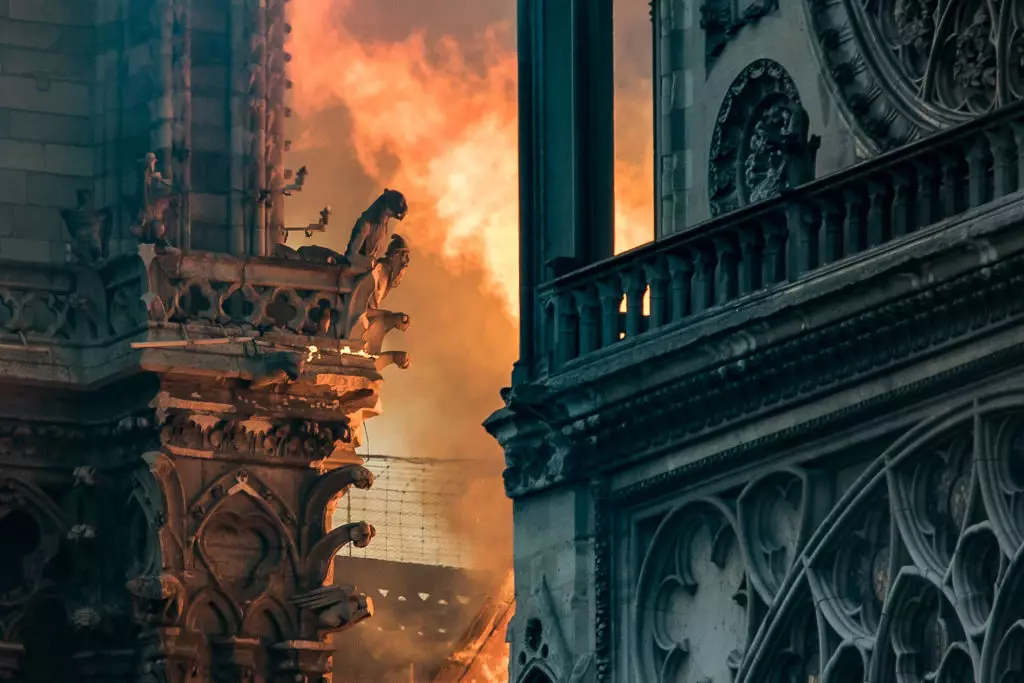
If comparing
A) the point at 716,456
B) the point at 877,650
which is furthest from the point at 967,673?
the point at 716,456

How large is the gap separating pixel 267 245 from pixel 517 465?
38.8 ft

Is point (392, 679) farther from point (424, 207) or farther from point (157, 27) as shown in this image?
point (157, 27)

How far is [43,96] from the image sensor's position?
37.8m

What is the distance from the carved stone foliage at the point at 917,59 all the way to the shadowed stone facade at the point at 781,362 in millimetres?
19

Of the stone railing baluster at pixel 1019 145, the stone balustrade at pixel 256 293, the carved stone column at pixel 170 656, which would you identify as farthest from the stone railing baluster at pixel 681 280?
the carved stone column at pixel 170 656

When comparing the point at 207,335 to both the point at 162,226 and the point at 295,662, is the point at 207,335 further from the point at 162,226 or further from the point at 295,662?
the point at 295,662

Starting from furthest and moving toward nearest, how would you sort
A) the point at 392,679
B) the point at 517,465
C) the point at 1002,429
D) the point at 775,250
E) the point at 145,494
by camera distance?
1. the point at 392,679
2. the point at 145,494
3. the point at 517,465
4. the point at 775,250
5. the point at 1002,429

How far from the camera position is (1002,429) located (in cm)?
2128

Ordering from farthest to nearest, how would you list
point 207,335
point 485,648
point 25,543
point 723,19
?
1. point 485,648
2. point 25,543
3. point 207,335
4. point 723,19

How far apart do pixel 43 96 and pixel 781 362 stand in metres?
16.1

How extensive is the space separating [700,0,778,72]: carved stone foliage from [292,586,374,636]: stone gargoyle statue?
38.3 feet

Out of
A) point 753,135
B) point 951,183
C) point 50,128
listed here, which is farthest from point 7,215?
point 951,183

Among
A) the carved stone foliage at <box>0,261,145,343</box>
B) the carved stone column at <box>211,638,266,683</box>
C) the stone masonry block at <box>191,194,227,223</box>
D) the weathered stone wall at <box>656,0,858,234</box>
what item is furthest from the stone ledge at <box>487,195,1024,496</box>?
the stone masonry block at <box>191,194,227,223</box>

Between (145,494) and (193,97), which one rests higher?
(193,97)
